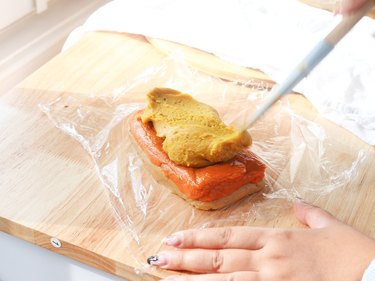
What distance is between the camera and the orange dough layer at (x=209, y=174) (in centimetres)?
76

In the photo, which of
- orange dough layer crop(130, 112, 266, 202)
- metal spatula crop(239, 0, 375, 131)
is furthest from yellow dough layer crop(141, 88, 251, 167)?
metal spatula crop(239, 0, 375, 131)

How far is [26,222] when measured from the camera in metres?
0.74

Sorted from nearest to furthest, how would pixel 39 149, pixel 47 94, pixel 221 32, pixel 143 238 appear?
pixel 143 238, pixel 39 149, pixel 47 94, pixel 221 32

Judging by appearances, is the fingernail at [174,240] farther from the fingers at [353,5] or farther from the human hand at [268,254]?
the fingers at [353,5]

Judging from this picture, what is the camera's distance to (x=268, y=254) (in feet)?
2.30

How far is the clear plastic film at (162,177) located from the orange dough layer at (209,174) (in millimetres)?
22

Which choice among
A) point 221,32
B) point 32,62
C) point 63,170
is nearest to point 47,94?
point 63,170

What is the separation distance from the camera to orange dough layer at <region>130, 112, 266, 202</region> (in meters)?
0.76

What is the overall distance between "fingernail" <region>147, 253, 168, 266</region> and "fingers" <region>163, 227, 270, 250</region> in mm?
24

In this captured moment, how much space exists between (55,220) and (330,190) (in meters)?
0.38

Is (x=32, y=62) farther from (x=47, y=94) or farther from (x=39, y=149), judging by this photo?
(x=39, y=149)

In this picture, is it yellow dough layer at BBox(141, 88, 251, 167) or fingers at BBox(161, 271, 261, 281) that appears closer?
fingers at BBox(161, 271, 261, 281)

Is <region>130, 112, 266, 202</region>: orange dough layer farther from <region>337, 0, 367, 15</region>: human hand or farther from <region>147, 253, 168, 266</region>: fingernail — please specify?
<region>337, 0, 367, 15</region>: human hand

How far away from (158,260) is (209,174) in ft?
0.45
